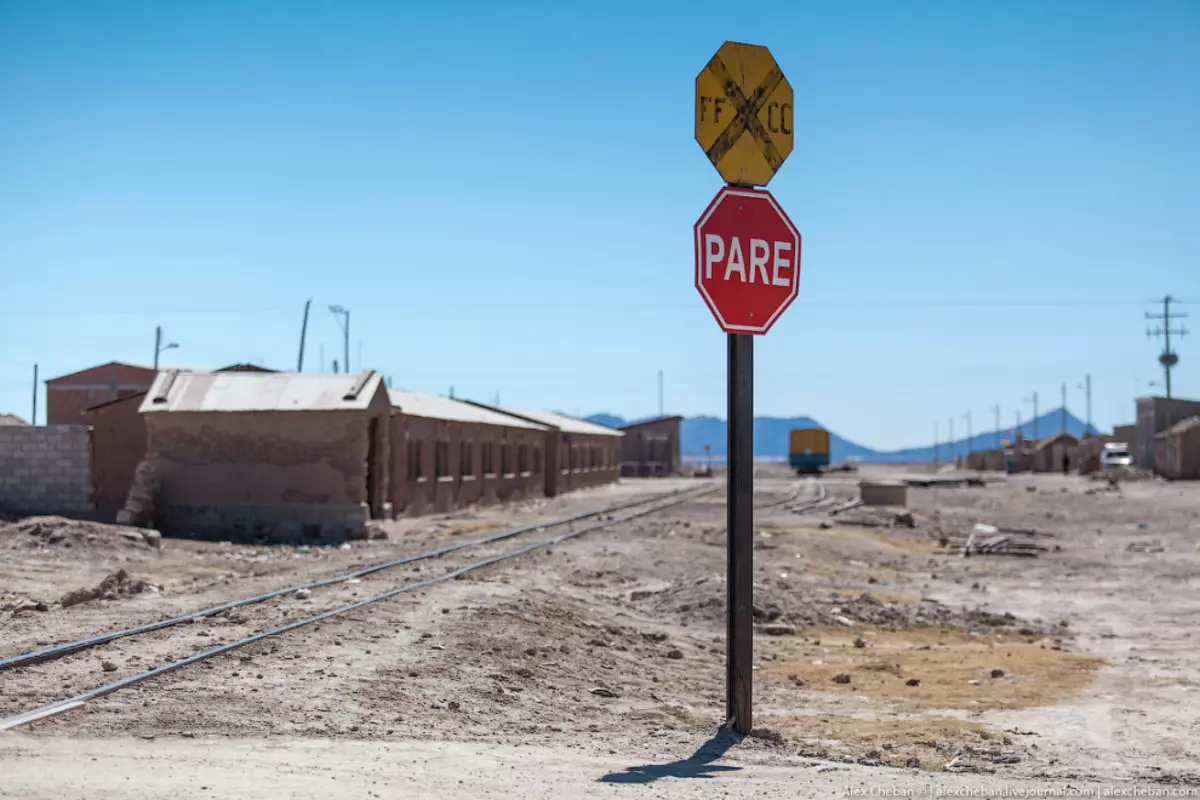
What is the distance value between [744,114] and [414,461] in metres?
24.1

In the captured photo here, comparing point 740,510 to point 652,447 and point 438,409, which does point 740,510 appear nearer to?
point 438,409

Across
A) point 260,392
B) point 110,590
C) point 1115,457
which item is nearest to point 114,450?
point 260,392

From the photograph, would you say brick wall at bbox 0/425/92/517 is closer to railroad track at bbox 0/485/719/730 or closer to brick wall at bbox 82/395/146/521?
brick wall at bbox 82/395/146/521

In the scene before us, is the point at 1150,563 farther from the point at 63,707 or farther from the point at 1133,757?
the point at 63,707

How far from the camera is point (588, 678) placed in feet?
33.7

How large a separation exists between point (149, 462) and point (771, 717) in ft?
67.8

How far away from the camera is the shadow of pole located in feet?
20.8

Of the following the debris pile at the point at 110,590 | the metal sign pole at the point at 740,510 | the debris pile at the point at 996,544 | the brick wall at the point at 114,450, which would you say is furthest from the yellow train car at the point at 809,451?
the metal sign pole at the point at 740,510

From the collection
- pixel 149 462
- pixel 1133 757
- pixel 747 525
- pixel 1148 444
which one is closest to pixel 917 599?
pixel 1133 757

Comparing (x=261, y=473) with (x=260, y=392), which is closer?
(x=261, y=473)

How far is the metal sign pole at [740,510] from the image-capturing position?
7.49 m

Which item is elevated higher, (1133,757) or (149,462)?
(149,462)

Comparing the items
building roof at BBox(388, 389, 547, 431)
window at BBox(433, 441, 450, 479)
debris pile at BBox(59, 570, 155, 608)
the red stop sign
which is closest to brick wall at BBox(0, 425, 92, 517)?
building roof at BBox(388, 389, 547, 431)

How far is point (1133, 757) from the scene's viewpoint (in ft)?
27.9
